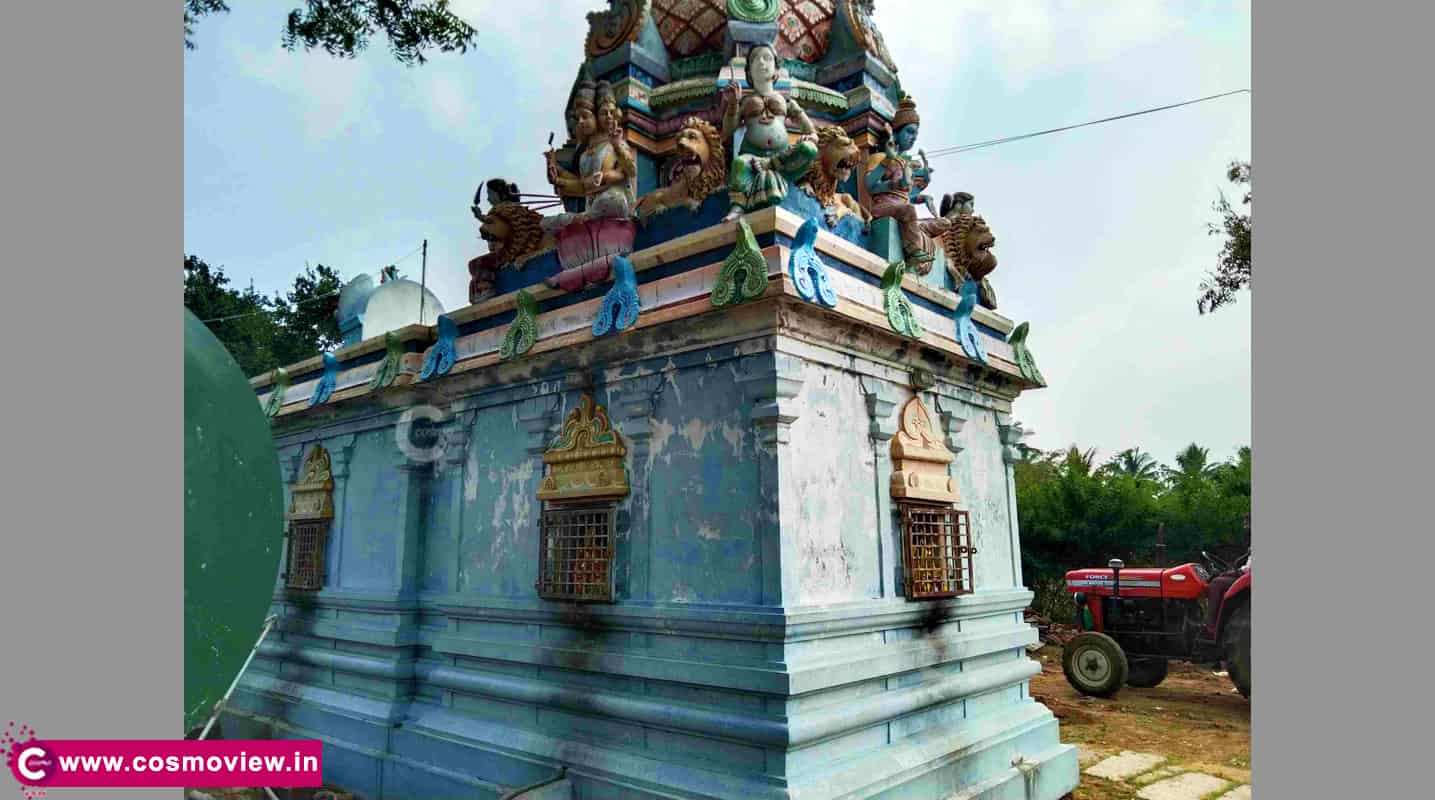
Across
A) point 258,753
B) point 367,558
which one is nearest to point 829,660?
point 258,753

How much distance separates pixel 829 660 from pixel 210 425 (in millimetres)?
4288

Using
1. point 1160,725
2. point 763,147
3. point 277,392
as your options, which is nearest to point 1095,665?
point 1160,725

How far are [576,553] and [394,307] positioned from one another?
503 cm

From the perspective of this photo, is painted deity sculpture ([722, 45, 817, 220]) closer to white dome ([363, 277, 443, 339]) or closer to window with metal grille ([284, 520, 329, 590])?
white dome ([363, 277, 443, 339])

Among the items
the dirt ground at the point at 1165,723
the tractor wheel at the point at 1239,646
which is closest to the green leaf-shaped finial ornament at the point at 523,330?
the dirt ground at the point at 1165,723

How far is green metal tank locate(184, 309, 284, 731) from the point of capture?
230cm

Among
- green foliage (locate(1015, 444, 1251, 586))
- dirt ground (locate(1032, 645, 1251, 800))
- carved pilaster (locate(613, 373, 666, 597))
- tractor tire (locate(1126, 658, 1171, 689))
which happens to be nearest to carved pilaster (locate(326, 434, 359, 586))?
carved pilaster (locate(613, 373, 666, 597))

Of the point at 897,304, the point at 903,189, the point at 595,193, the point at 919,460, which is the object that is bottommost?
the point at 919,460

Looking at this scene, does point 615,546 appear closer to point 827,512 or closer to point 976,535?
point 827,512

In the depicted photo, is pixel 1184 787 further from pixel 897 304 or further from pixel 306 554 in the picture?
pixel 306 554

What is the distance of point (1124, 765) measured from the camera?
346 inches

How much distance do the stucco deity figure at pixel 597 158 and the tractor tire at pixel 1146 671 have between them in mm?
11115

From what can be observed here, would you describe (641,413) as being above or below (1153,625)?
above

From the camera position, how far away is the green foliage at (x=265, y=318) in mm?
22866
